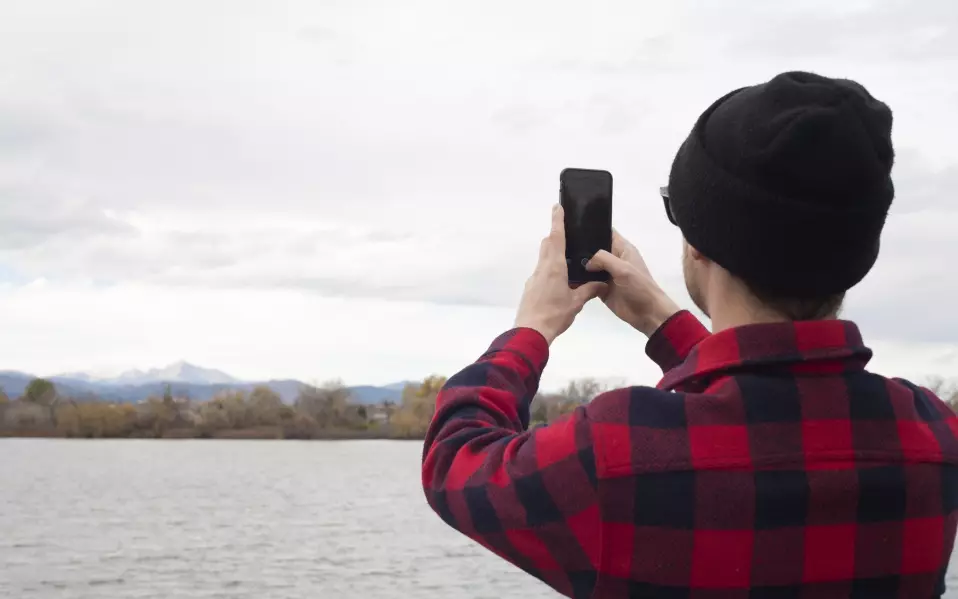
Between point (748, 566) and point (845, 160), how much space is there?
67 cm

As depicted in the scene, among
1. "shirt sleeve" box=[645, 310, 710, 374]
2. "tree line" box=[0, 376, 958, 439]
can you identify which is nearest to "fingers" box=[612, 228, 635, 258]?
"shirt sleeve" box=[645, 310, 710, 374]

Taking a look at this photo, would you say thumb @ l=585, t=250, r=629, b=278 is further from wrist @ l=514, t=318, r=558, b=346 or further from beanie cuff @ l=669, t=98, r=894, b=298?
beanie cuff @ l=669, t=98, r=894, b=298

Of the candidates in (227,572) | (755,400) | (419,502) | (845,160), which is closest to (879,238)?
(845,160)

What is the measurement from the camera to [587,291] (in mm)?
2188

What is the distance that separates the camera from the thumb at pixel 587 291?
→ 216 cm

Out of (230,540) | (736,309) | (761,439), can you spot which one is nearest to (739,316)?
(736,309)

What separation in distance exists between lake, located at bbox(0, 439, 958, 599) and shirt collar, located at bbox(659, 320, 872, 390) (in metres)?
30.7

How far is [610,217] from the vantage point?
2242 millimetres

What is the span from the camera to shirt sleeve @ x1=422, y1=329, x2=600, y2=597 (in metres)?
1.76

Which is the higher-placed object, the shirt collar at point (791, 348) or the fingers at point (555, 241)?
the fingers at point (555, 241)

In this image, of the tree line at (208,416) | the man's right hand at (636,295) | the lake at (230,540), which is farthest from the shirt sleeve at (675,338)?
the tree line at (208,416)

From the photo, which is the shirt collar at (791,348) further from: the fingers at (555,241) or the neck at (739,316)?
the fingers at (555,241)

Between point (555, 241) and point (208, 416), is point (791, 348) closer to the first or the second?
point (555, 241)

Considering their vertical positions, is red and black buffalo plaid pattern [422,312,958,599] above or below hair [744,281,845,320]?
below
